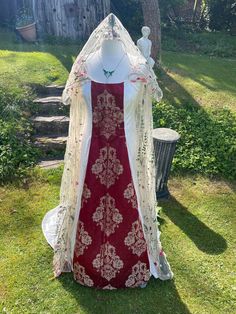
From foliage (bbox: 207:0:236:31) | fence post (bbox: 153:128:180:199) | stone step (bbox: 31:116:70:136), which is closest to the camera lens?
fence post (bbox: 153:128:180:199)

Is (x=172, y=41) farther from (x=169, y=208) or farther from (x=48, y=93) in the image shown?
(x=169, y=208)

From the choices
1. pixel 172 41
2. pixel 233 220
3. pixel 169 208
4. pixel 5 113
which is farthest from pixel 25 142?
pixel 172 41

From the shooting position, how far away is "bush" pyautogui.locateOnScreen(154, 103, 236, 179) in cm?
625

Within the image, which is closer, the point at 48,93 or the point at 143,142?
the point at 143,142

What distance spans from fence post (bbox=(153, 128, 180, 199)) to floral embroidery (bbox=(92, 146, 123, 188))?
1.90 meters

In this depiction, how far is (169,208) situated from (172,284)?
1482 millimetres

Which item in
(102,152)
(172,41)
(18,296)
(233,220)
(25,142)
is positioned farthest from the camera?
(172,41)

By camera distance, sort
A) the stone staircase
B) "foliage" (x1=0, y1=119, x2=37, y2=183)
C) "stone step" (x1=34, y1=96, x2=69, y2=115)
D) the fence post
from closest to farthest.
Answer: the fence post
"foliage" (x1=0, y1=119, x2=37, y2=183)
the stone staircase
"stone step" (x1=34, y1=96, x2=69, y2=115)

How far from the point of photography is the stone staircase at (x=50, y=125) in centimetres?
648

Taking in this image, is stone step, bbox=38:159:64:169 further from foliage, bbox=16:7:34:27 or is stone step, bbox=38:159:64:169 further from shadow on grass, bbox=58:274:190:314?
foliage, bbox=16:7:34:27

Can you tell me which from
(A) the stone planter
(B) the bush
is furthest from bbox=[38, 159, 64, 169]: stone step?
(A) the stone planter

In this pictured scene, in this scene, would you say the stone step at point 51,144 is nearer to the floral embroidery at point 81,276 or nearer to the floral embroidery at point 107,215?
the floral embroidery at point 81,276

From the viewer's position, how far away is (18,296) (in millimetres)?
3961

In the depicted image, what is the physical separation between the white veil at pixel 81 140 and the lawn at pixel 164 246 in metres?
0.27
